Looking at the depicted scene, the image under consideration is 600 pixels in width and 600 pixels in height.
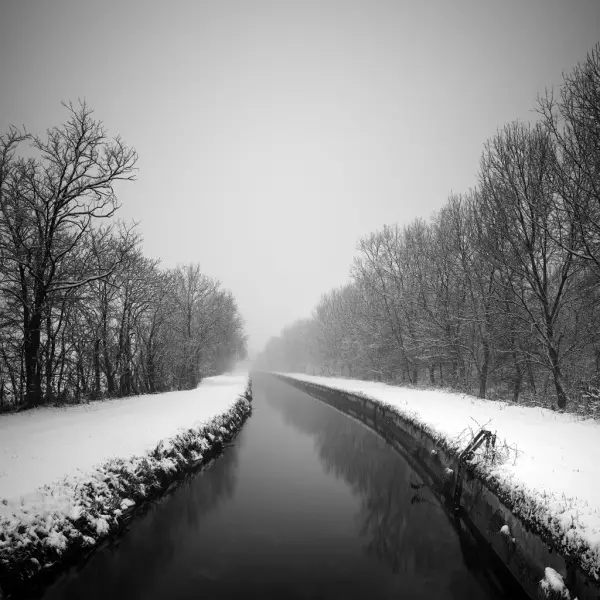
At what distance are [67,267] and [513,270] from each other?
18711mm

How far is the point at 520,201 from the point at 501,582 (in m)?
12.7

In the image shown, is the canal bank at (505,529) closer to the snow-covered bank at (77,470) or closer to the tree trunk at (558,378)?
the tree trunk at (558,378)

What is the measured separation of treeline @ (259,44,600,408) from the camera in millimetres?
10898

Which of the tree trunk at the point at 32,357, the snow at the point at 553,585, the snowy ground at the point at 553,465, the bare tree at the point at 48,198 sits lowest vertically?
the snow at the point at 553,585

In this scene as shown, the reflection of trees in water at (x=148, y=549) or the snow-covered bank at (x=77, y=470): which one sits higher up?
the snow-covered bank at (x=77, y=470)

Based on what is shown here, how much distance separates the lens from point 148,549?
6516 millimetres

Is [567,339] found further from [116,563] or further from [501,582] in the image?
[116,563]

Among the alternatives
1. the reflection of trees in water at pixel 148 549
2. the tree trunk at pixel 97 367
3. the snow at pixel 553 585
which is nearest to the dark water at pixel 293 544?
the reflection of trees in water at pixel 148 549

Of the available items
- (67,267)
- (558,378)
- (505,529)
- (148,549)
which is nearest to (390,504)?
(505,529)

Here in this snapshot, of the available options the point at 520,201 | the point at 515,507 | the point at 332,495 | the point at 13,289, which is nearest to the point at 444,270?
the point at 520,201

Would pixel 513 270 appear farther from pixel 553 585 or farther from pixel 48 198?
pixel 48 198

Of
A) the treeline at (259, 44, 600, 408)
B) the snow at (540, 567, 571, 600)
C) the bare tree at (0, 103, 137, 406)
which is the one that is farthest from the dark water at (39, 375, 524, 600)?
the bare tree at (0, 103, 137, 406)

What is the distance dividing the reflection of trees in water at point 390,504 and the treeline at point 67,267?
11517 millimetres

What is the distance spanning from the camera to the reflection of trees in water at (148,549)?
17.2 feet
